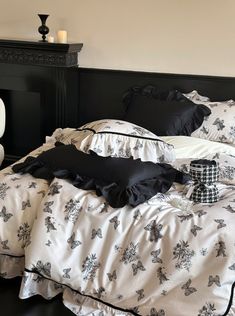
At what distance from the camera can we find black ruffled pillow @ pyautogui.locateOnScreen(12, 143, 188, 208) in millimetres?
1929

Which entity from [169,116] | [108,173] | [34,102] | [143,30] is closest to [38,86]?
[34,102]

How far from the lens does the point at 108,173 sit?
2.02m

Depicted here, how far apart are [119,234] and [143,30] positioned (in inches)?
88.4

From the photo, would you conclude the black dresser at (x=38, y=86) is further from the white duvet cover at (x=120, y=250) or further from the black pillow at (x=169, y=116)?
the white duvet cover at (x=120, y=250)

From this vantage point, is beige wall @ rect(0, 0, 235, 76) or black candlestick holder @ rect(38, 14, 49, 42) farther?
black candlestick holder @ rect(38, 14, 49, 42)

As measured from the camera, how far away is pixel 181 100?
3.33m

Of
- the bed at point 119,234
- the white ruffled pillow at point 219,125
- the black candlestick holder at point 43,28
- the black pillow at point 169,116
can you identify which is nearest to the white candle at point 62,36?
the black candlestick holder at point 43,28

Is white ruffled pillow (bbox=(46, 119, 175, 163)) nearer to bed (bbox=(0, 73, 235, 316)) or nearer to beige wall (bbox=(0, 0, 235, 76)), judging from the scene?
bed (bbox=(0, 73, 235, 316))

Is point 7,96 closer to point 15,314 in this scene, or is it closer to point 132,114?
point 132,114

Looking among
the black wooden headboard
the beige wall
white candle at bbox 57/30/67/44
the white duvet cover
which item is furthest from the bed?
white candle at bbox 57/30/67/44

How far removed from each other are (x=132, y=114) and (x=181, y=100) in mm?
407

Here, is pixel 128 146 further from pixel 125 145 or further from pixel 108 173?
pixel 108 173

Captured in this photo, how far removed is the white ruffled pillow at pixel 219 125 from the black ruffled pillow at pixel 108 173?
992mm

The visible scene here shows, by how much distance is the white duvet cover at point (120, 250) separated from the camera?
5.52 ft
